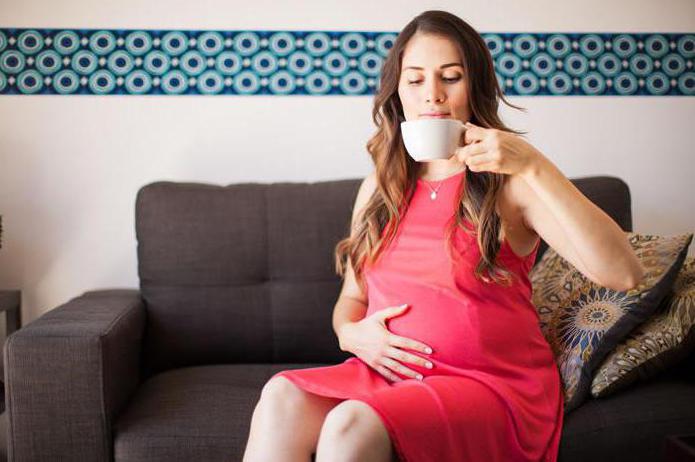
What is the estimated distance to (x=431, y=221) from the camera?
150cm

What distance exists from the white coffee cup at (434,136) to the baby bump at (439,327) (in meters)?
0.32

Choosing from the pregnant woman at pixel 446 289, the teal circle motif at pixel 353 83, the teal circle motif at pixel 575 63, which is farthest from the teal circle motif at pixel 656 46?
the pregnant woman at pixel 446 289

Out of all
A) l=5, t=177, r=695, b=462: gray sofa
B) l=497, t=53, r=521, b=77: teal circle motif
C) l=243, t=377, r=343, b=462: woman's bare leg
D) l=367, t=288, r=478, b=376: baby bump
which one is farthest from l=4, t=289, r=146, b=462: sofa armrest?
l=497, t=53, r=521, b=77: teal circle motif

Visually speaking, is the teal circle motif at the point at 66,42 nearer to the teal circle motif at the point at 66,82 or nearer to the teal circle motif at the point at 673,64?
the teal circle motif at the point at 66,82

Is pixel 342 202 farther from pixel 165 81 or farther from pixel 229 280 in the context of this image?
pixel 165 81

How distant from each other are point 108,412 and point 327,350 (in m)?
0.66

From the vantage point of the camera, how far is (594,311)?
1.59 metres

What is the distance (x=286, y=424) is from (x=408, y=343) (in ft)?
0.94

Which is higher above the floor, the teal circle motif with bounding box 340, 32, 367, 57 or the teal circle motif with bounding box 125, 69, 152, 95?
the teal circle motif with bounding box 340, 32, 367, 57

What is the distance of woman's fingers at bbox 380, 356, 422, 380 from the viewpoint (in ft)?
4.42

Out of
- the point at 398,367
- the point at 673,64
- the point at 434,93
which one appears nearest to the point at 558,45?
the point at 673,64

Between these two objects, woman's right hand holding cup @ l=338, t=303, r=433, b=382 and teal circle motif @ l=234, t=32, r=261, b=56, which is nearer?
woman's right hand holding cup @ l=338, t=303, r=433, b=382

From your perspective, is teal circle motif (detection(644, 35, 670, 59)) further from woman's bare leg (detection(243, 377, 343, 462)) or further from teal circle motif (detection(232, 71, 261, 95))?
woman's bare leg (detection(243, 377, 343, 462))

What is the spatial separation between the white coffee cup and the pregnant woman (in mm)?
23
